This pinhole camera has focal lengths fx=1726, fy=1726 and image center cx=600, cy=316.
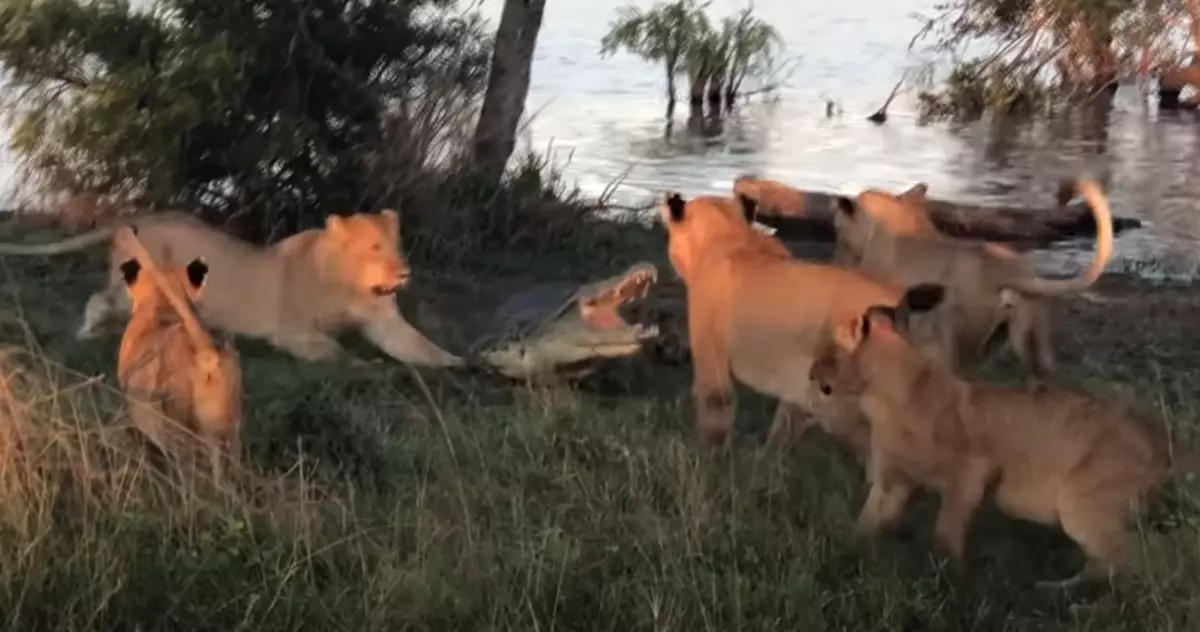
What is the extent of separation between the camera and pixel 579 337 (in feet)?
20.0

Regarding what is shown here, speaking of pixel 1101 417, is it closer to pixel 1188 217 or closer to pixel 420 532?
pixel 420 532

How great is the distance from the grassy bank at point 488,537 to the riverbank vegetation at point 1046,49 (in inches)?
480

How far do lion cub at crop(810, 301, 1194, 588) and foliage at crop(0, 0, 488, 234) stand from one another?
178 inches

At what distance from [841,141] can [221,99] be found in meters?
8.05

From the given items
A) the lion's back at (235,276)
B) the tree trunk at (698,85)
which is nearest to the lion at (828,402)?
the lion's back at (235,276)

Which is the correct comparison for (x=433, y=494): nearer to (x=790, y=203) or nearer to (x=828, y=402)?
(x=828, y=402)

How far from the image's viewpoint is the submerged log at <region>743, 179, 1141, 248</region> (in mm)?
9203

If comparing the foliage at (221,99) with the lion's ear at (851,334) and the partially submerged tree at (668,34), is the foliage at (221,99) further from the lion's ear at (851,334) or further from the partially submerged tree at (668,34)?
the partially submerged tree at (668,34)

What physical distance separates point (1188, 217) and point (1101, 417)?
778cm

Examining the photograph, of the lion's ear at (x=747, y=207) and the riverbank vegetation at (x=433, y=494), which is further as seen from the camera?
the lion's ear at (x=747, y=207)

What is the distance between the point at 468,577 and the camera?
375 centimetres

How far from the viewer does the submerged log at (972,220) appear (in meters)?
9.20

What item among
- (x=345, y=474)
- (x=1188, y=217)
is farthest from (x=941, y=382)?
(x=1188, y=217)


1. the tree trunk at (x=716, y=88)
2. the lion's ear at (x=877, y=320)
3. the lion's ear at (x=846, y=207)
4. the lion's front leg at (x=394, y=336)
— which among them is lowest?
the lion's front leg at (x=394, y=336)
